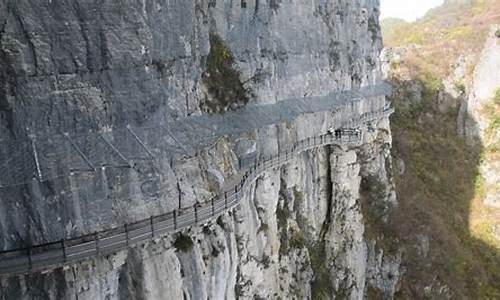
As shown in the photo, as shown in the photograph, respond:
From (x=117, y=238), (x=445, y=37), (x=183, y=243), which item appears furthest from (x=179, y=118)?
(x=445, y=37)

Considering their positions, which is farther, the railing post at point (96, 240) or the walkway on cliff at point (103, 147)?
the railing post at point (96, 240)

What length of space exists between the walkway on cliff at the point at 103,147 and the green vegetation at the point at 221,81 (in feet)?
2.24

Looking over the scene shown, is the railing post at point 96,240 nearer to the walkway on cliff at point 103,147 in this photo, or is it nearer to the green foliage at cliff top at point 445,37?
the walkway on cliff at point 103,147

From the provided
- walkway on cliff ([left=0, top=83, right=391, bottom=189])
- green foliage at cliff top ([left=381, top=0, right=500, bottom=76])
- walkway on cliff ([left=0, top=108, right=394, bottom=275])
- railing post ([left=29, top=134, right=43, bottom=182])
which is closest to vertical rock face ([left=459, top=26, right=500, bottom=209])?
green foliage at cliff top ([left=381, top=0, right=500, bottom=76])

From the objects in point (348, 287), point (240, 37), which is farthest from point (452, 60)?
point (240, 37)

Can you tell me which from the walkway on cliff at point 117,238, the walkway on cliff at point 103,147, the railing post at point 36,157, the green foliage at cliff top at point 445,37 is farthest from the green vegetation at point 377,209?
the railing post at point 36,157

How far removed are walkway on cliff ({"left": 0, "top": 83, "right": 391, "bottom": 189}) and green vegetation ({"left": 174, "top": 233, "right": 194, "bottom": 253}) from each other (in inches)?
139

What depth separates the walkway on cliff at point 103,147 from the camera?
16906 mm

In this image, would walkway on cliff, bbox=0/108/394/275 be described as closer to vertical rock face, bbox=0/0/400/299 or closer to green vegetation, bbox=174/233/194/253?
vertical rock face, bbox=0/0/400/299

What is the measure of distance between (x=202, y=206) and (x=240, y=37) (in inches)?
501

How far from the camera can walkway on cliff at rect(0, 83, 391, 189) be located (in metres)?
16.9

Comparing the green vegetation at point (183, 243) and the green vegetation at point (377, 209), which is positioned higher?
the green vegetation at point (183, 243)

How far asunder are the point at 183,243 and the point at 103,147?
555 cm

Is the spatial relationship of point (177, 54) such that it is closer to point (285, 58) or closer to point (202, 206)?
point (202, 206)
